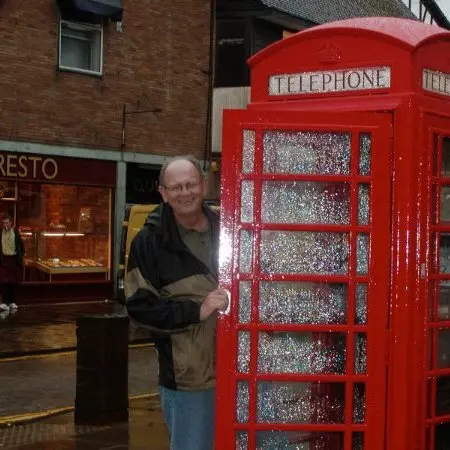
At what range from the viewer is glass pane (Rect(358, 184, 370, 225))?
15.6 feet

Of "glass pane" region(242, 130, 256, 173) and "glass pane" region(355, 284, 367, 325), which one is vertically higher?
"glass pane" region(242, 130, 256, 173)

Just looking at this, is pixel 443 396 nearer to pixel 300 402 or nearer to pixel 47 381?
pixel 300 402

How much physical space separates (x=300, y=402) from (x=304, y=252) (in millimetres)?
756

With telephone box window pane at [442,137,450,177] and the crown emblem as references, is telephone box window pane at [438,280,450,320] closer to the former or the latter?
telephone box window pane at [442,137,450,177]

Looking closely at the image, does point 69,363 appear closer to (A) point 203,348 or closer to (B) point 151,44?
(A) point 203,348

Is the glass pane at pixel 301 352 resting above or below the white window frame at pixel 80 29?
below

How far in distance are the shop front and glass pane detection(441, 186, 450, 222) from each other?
1576 cm

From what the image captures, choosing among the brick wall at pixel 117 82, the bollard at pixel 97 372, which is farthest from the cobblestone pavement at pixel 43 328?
the bollard at pixel 97 372

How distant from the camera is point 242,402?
4.73 meters

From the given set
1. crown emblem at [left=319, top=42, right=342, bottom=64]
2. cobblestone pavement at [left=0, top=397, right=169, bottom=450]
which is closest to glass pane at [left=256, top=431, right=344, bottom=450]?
crown emblem at [left=319, top=42, right=342, bottom=64]

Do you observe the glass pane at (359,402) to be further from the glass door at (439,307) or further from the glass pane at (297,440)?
the glass door at (439,307)

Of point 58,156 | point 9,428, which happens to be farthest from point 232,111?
point 58,156

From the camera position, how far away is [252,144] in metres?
4.72

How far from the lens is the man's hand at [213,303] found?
4.45 metres
